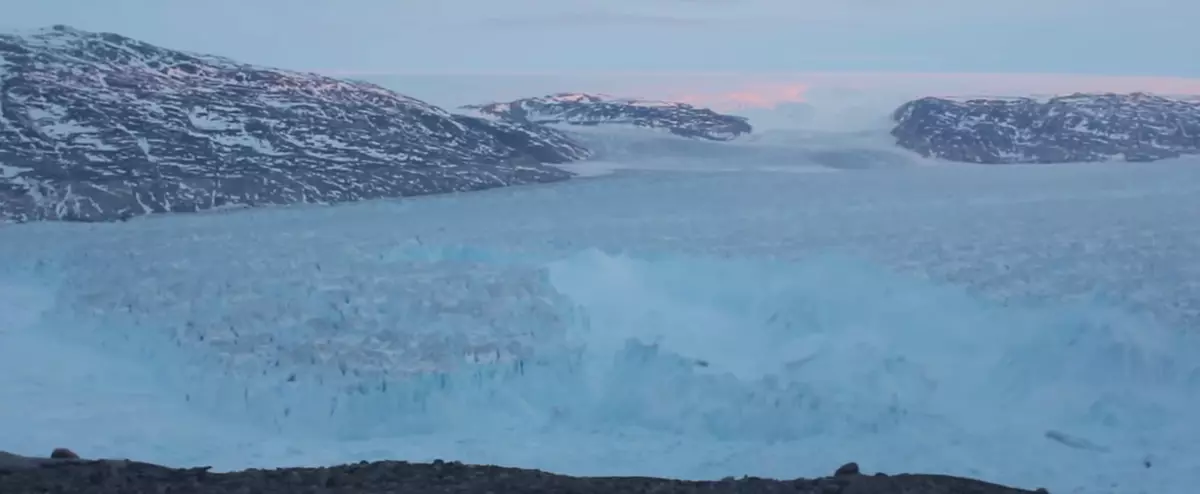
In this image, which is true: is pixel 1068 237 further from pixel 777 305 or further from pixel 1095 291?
pixel 777 305

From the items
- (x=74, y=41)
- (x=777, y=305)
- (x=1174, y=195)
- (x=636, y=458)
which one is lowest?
(x=636, y=458)

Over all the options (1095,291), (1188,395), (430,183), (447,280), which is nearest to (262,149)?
(430,183)

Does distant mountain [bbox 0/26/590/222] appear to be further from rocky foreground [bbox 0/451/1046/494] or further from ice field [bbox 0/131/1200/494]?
rocky foreground [bbox 0/451/1046/494]

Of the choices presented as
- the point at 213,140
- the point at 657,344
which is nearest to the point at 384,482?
the point at 657,344

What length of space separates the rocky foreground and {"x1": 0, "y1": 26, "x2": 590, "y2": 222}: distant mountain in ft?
35.8

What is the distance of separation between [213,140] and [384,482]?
13.5m

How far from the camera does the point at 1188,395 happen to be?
748 centimetres

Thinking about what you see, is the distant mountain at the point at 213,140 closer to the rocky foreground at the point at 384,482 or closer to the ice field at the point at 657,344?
the ice field at the point at 657,344

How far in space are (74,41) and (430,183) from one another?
20.3 ft

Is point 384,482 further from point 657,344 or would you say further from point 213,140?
point 213,140

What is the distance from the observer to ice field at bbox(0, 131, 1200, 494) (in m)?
7.10

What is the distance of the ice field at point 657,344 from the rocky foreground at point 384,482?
4.22ft

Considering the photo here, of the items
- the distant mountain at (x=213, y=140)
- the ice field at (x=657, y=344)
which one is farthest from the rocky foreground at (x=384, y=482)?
the distant mountain at (x=213, y=140)

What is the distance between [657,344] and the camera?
852cm
